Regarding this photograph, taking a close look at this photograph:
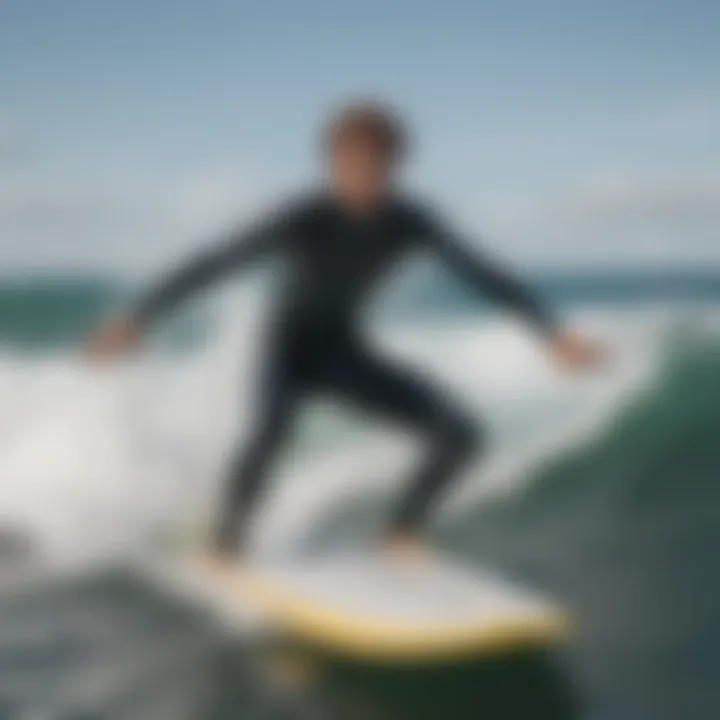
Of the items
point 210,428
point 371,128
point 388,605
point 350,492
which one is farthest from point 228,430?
point 371,128

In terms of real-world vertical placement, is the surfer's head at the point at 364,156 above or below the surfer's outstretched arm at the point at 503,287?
above

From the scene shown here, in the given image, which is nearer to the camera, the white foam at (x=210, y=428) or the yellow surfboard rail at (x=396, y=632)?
the yellow surfboard rail at (x=396, y=632)

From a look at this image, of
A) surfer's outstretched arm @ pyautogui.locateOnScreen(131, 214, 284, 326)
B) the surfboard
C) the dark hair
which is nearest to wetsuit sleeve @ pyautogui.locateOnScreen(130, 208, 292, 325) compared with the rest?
surfer's outstretched arm @ pyautogui.locateOnScreen(131, 214, 284, 326)

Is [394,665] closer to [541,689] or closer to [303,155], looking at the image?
[541,689]

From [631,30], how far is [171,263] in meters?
0.65

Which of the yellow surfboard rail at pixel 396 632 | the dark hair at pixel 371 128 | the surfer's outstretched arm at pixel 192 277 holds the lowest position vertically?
the yellow surfboard rail at pixel 396 632

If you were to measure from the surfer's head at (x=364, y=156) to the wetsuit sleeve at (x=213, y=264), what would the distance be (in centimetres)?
8

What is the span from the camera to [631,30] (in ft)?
5.61

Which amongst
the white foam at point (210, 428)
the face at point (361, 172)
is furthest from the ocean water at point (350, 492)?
the face at point (361, 172)

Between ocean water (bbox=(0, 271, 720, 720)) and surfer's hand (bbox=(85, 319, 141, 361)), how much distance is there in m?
0.03

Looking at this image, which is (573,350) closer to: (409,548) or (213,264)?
(409,548)

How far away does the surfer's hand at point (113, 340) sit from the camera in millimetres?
1586

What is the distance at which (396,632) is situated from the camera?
1.53 m

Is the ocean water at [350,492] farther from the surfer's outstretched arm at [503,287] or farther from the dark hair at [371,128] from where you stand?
the dark hair at [371,128]
